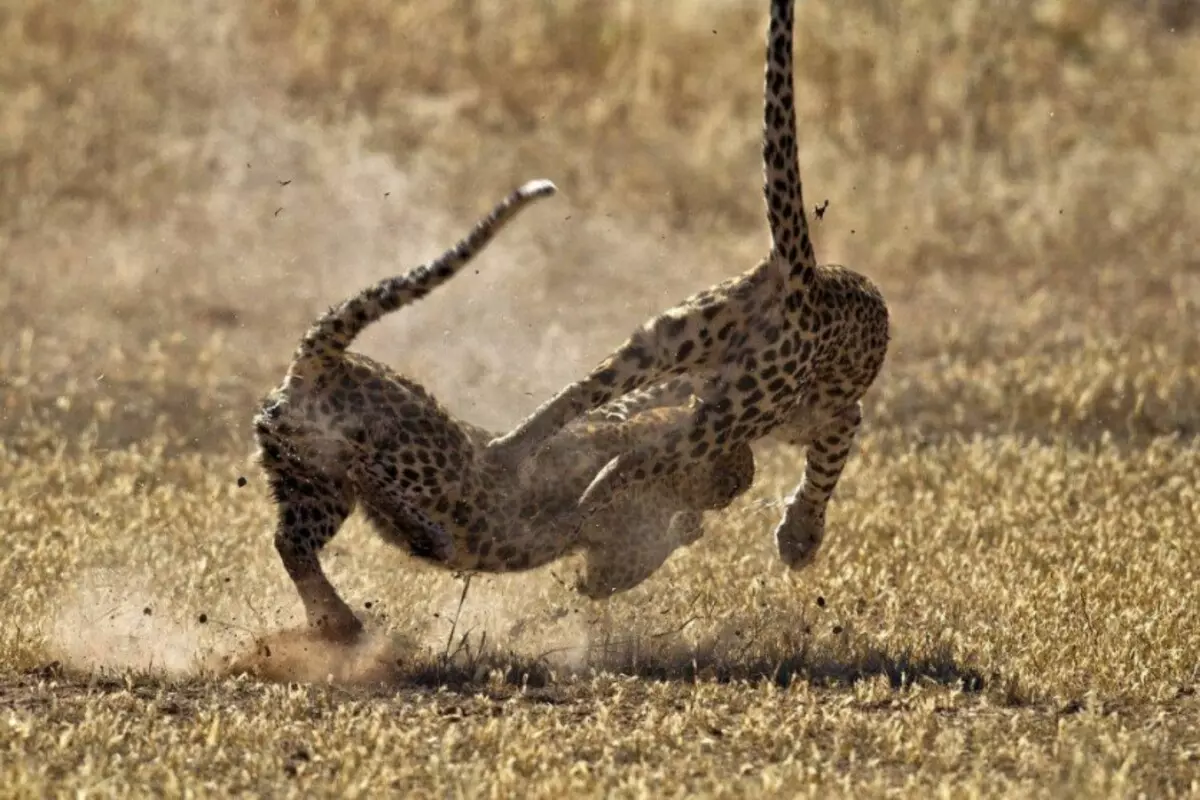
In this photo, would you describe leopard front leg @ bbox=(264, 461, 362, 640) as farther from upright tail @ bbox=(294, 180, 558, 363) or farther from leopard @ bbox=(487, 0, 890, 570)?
leopard @ bbox=(487, 0, 890, 570)

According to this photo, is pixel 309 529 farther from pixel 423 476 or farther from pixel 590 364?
pixel 590 364

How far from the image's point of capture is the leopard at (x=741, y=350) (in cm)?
780

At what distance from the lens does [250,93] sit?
18.0 m

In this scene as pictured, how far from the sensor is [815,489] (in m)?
8.77

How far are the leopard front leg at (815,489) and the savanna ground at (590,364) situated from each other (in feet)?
0.48

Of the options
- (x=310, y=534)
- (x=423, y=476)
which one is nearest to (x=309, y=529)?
(x=310, y=534)

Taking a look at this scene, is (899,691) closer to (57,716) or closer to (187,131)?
(57,716)

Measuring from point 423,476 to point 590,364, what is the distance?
5538 millimetres

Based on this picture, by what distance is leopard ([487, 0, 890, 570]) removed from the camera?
780 cm

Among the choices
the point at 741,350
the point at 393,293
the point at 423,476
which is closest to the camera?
the point at 393,293

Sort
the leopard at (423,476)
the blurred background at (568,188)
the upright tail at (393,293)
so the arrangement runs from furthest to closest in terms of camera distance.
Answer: the blurred background at (568,188)
the leopard at (423,476)
the upright tail at (393,293)

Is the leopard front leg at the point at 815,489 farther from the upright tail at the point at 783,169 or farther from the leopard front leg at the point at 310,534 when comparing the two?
the leopard front leg at the point at 310,534

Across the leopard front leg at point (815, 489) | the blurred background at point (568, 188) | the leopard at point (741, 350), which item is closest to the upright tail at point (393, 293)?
the leopard at point (741, 350)

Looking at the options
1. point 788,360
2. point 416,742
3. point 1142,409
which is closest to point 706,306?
point 788,360
